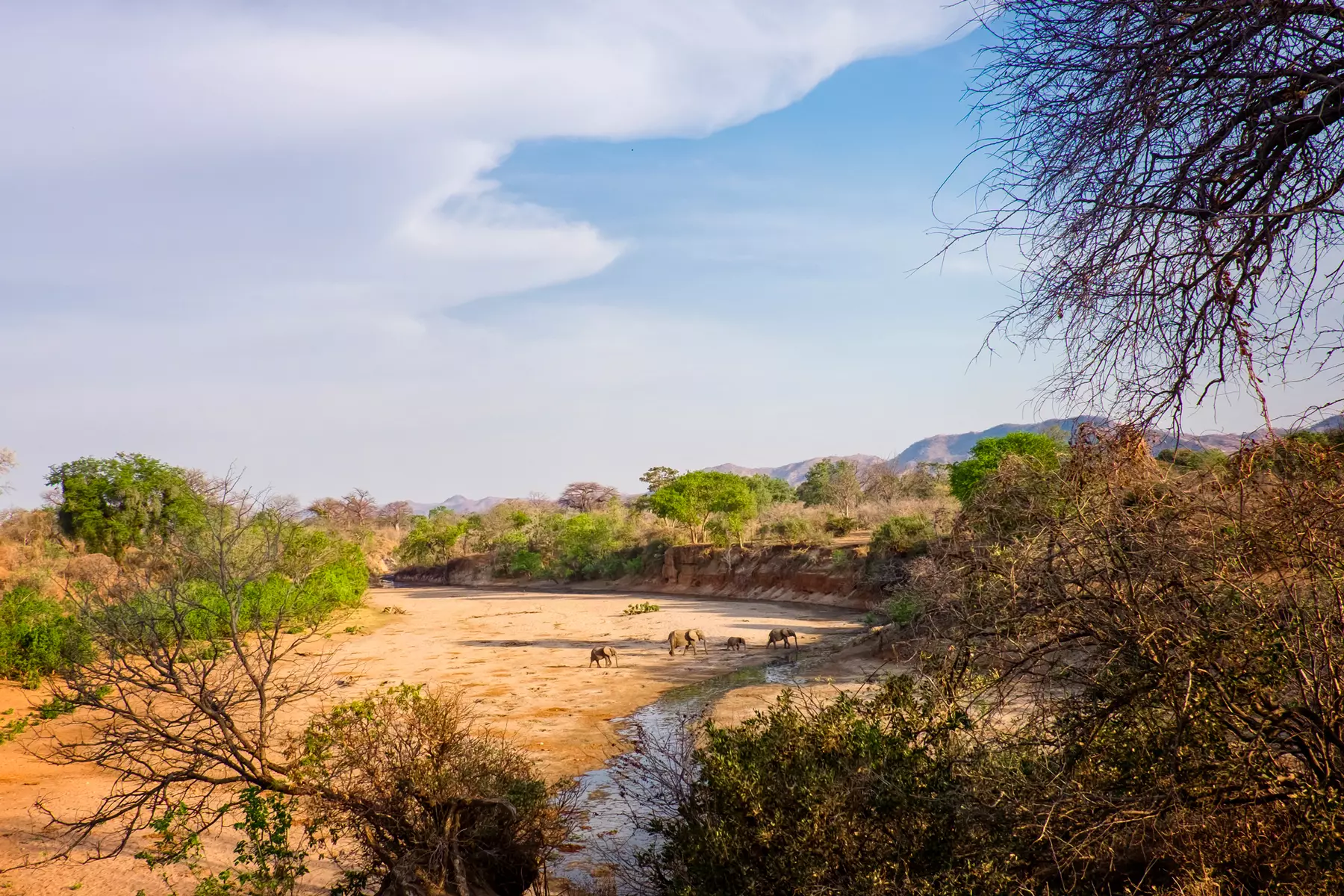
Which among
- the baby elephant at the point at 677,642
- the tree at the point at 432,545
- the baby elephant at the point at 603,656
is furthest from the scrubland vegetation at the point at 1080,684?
the tree at the point at 432,545

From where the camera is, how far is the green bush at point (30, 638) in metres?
18.5

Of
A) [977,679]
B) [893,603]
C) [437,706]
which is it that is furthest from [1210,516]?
[893,603]

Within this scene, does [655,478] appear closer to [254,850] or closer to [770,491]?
[770,491]

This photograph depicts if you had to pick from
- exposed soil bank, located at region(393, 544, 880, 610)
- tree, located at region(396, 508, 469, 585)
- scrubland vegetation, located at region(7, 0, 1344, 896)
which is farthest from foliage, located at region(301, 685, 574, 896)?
tree, located at region(396, 508, 469, 585)

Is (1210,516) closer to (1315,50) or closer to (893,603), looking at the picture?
(1315,50)

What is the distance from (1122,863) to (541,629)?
1035 inches

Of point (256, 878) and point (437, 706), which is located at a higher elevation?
point (437, 706)

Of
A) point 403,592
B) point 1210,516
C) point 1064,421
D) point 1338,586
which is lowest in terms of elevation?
point 403,592

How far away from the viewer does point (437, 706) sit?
6422 mm

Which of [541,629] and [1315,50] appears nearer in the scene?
[1315,50]

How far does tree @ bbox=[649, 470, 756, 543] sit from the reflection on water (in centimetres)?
2702

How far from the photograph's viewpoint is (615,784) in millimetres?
10000

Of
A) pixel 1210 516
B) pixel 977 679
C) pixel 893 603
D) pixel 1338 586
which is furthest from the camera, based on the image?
pixel 893 603

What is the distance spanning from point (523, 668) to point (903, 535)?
49.2 feet
